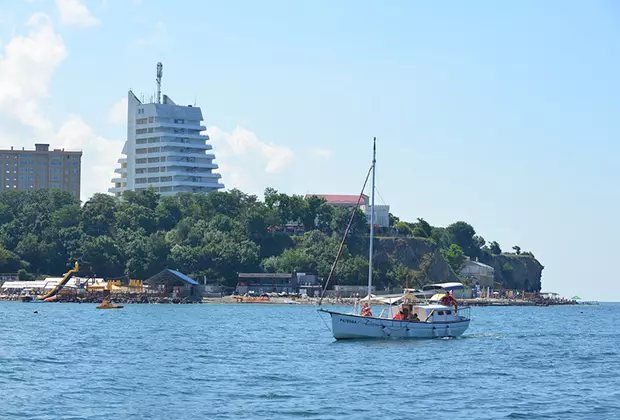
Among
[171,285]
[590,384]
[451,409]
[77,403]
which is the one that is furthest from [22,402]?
[171,285]

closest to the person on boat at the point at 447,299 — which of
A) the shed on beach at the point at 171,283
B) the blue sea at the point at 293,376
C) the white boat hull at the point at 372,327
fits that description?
the blue sea at the point at 293,376

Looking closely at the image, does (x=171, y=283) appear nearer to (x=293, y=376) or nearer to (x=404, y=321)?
(x=404, y=321)

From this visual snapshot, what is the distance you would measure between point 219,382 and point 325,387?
5968 millimetres

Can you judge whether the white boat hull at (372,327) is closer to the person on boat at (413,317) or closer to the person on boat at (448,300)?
the person on boat at (413,317)

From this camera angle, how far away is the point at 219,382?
58125 mm

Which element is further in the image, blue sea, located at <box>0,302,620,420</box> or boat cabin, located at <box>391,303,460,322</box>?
boat cabin, located at <box>391,303,460,322</box>

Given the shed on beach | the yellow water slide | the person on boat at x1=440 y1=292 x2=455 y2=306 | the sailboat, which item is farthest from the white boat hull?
the yellow water slide

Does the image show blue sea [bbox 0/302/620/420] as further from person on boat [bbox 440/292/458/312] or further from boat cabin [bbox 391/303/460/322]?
person on boat [bbox 440/292/458/312]

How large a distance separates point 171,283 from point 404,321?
11099 cm

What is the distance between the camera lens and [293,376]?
61.2 m

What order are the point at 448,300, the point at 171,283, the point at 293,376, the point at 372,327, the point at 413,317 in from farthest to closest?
the point at 171,283, the point at 448,300, the point at 413,317, the point at 372,327, the point at 293,376

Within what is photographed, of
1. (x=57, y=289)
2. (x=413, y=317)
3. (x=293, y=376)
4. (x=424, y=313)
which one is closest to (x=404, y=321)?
(x=413, y=317)

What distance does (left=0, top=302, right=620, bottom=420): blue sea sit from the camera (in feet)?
161

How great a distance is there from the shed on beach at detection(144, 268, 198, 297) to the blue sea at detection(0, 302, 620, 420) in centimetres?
8838
